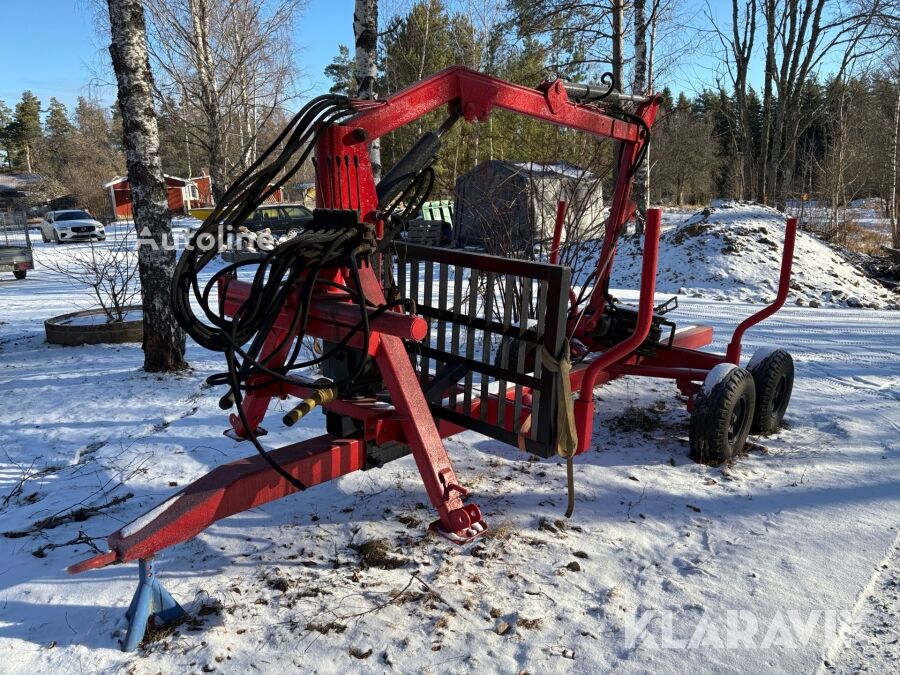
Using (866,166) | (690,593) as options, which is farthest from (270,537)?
(866,166)

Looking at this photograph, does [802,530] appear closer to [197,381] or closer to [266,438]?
[266,438]

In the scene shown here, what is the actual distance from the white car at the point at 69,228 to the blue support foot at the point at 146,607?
26.0 metres

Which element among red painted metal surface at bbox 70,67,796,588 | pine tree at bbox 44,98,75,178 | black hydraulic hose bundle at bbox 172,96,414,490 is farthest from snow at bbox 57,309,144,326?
pine tree at bbox 44,98,75,178

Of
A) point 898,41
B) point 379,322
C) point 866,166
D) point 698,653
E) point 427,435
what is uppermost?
point 898,41

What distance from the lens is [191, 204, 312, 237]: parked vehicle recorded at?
686 inches

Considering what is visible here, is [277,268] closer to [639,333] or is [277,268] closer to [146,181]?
[639,333]

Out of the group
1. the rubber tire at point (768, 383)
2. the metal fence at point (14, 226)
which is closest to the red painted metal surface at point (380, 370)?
the rubber tire at point (768, 383)

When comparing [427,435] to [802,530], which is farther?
[802,530]

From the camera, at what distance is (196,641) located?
2.32 metres

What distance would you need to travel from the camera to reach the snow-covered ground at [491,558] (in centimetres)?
230

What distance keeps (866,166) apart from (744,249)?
21454 mm

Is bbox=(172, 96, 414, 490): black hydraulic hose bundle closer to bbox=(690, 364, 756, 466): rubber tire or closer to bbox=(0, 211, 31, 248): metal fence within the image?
bbox=(690, 364, 756, 466): rubber tire

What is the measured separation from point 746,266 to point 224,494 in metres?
11.6

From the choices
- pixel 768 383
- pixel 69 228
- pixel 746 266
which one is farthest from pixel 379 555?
pixel 69 228
